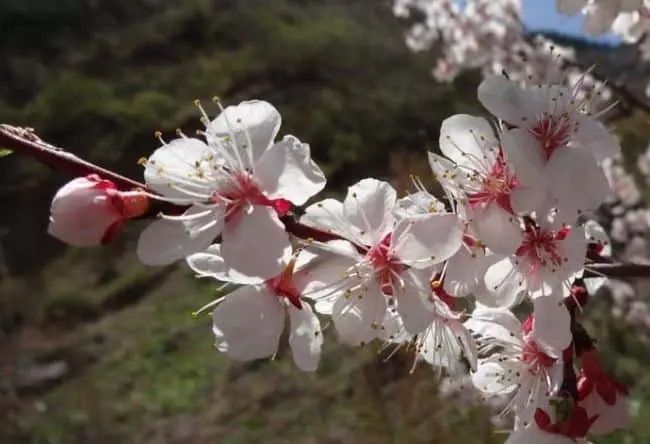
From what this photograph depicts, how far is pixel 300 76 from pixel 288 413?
2.88 m

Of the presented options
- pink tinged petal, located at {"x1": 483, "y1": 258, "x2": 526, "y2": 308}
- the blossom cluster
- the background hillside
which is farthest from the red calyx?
the background hillside

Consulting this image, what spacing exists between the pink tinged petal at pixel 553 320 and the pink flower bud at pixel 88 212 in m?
0.32

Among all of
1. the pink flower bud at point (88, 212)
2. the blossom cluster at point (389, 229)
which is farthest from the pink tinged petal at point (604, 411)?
the pink flower bud at point (88, 212)

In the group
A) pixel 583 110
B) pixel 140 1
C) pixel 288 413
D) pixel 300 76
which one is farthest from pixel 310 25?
pixel 583 110

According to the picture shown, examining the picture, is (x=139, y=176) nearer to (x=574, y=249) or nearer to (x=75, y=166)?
(x=75, y=166)

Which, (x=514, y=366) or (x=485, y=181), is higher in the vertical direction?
(x=485, y=181)

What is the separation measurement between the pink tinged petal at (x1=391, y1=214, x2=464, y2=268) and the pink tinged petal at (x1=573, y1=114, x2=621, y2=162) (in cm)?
11

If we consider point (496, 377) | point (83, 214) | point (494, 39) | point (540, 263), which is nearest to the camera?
point (83, 214)

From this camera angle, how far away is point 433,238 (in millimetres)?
576

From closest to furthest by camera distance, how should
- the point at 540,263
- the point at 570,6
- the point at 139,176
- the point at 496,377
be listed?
the point at 540,263 → the point at 496,377 → the point at 570,6 → the point at 139,176

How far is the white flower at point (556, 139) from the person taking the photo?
566 millimetres

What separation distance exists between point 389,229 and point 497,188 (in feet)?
0.28

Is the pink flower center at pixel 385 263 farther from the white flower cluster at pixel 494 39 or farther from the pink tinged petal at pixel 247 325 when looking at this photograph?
the white flower cluster at pixel 494 39

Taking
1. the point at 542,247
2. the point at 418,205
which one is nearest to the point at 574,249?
the point at 542,247
